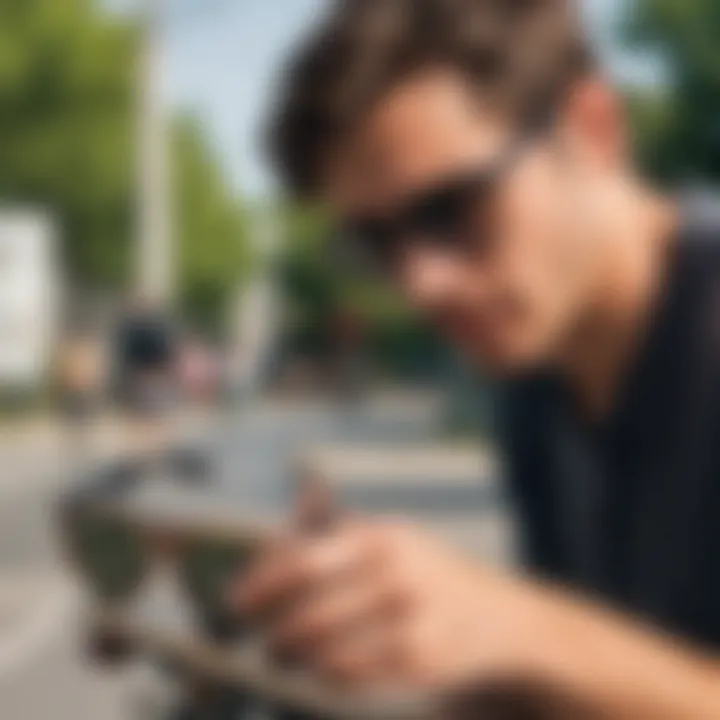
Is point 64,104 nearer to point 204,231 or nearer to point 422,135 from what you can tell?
point 204,231

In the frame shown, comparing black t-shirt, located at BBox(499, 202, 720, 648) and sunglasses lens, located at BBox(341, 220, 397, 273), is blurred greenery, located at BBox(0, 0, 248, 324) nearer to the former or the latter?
sunglasses lens, located at BBox(341, 220, 397, 273)

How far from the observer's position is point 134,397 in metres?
6.12

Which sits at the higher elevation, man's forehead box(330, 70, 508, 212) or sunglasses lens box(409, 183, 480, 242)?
man's forehead box(330, 70, 508, 212)

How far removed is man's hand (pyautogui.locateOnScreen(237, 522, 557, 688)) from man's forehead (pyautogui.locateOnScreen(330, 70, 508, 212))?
0.77 feet

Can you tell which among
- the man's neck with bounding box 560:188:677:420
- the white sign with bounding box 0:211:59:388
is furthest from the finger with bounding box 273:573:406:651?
the white sign with bounding box 0:211:59:388

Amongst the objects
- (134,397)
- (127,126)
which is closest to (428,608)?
(134,397)

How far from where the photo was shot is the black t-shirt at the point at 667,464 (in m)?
0.85

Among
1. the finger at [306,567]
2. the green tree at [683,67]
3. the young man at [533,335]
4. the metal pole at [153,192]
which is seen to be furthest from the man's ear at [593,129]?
the metal pole at [153,192]

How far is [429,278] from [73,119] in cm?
2678

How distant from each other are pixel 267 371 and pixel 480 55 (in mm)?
30025

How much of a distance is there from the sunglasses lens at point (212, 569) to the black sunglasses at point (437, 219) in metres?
0.19

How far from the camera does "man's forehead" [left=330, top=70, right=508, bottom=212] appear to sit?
2.97 ft

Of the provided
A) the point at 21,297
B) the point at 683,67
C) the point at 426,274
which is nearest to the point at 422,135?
the point at 426,274

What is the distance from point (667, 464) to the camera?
87 centimetres
